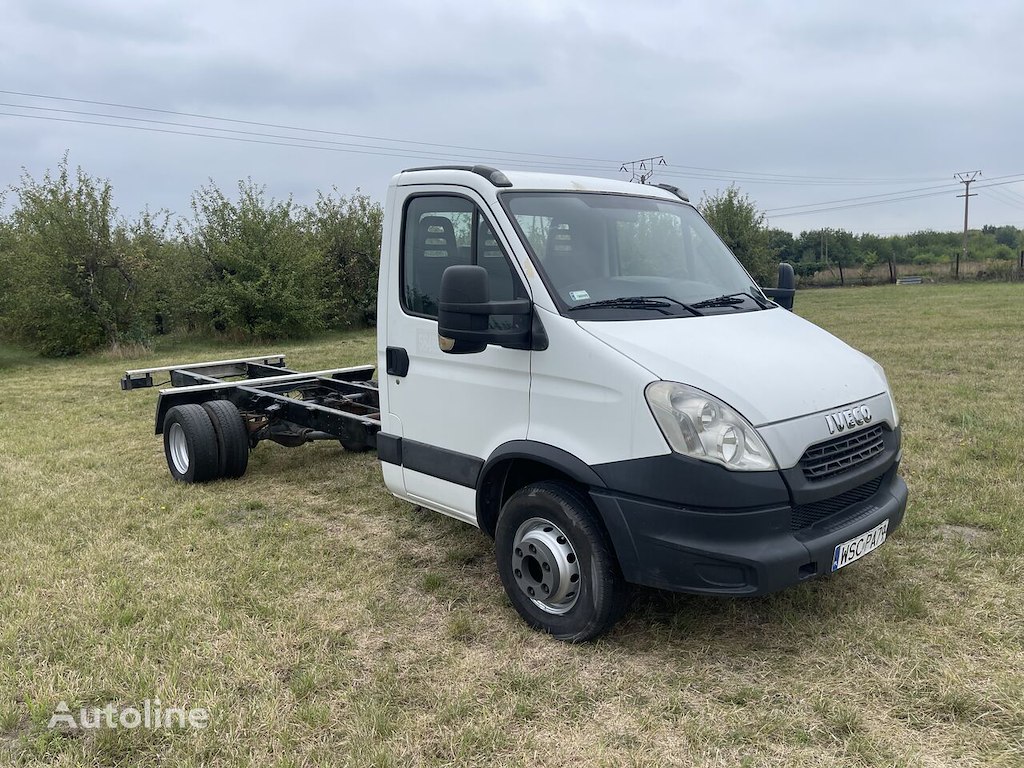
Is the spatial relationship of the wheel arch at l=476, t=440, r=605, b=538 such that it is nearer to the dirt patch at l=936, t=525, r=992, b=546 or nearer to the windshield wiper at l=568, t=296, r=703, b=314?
the windshield wiper at l=568, t=296, r=703, b=314

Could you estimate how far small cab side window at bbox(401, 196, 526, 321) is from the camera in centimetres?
367

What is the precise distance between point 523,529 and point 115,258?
16979mm

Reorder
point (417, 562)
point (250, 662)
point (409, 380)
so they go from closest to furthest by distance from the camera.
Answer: point (250, 662)
point (409, 380)
point (417, 562)

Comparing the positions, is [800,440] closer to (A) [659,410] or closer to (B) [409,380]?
(A) [659,410]

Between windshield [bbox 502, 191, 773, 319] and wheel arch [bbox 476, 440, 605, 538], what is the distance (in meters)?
0.67

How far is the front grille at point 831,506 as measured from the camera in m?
3.05

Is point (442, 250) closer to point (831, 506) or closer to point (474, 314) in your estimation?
point (474, 314)

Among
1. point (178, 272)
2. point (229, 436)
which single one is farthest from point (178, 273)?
point (229, 436)

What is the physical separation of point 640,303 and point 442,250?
3.83 feet

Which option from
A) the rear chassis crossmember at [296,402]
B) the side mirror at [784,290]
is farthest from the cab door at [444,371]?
the side mirror at [784,290]

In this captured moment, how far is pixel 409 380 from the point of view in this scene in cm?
423

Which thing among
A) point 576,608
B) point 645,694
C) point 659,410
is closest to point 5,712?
point 576,608

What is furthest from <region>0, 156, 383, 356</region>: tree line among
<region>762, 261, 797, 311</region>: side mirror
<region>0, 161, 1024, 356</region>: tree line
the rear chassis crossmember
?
<region>762, 261, 797, 311</region>: side mirror

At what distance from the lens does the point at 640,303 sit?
3.58 meters
